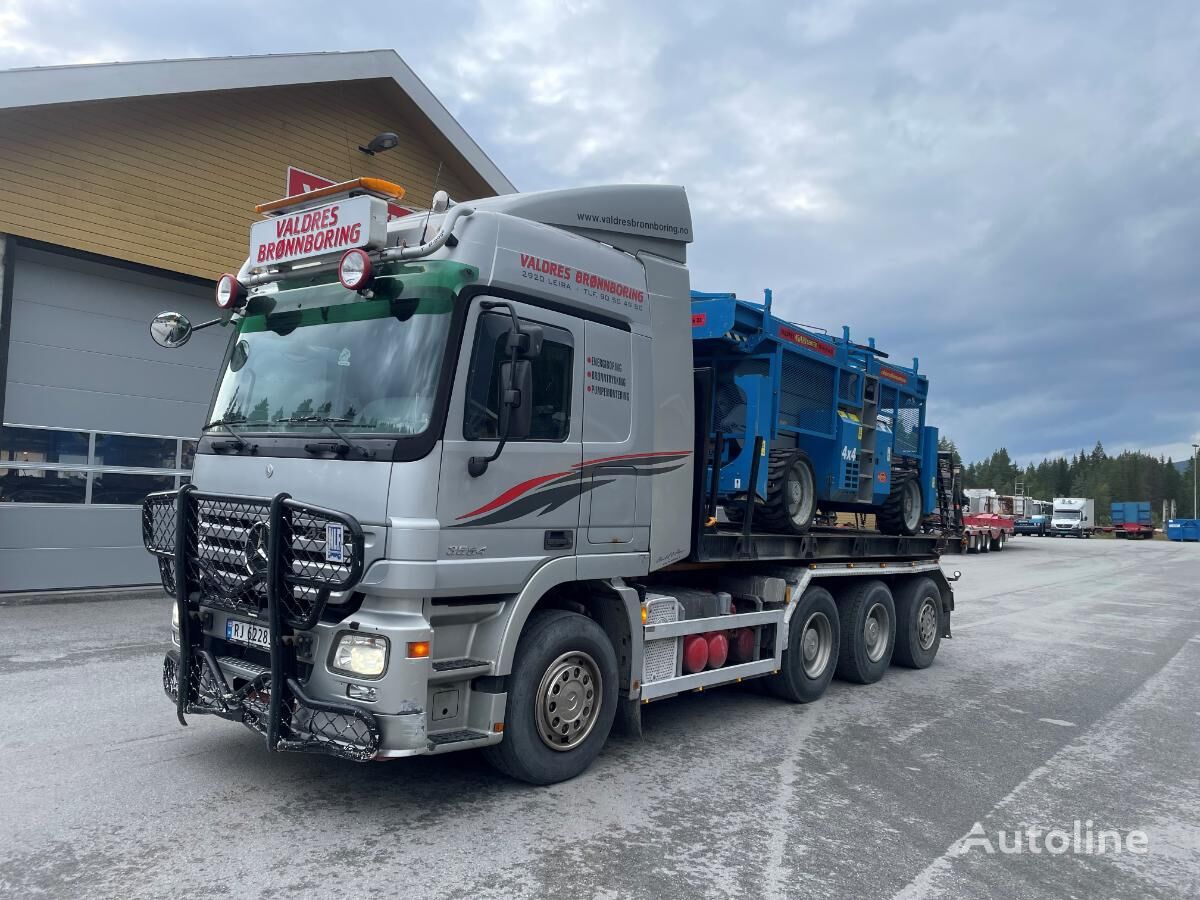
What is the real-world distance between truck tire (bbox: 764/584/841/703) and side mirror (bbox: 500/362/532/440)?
3610 millimetres

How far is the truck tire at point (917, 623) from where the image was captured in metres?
9.43

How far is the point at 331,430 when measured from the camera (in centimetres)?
463

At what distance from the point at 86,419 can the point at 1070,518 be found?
60.8m

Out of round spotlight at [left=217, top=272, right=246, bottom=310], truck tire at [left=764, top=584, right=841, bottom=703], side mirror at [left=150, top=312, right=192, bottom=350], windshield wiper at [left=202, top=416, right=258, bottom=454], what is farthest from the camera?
truck tire at [left=764, top=584, right=841, bottom=703]

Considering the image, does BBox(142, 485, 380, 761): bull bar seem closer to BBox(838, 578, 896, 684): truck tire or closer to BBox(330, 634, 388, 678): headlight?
BBox(330, 634, 388, 678): headlight

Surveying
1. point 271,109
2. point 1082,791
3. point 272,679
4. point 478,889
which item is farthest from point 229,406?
point 271,109

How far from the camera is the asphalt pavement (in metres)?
3.92

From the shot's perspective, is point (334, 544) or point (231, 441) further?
point (231, 441)

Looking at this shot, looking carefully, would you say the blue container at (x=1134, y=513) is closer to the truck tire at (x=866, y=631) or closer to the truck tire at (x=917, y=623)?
the truck tire at (x=917, y=623)

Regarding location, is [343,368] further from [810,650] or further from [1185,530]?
[1185,530]

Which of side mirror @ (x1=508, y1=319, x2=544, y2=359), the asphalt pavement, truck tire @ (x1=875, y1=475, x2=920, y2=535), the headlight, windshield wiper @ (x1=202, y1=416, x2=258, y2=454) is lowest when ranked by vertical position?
the asphalt pavement

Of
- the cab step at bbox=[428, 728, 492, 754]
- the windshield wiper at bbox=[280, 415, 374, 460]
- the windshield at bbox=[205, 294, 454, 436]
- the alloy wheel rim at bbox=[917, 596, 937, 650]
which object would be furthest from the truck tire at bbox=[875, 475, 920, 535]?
the windshield wiper at bbox=[280, 415, 374, 460]

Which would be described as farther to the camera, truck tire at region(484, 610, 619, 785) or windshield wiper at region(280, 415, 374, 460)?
truck tire at region(484, 610, 619, 785)

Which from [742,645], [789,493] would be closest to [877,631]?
[789,493]
